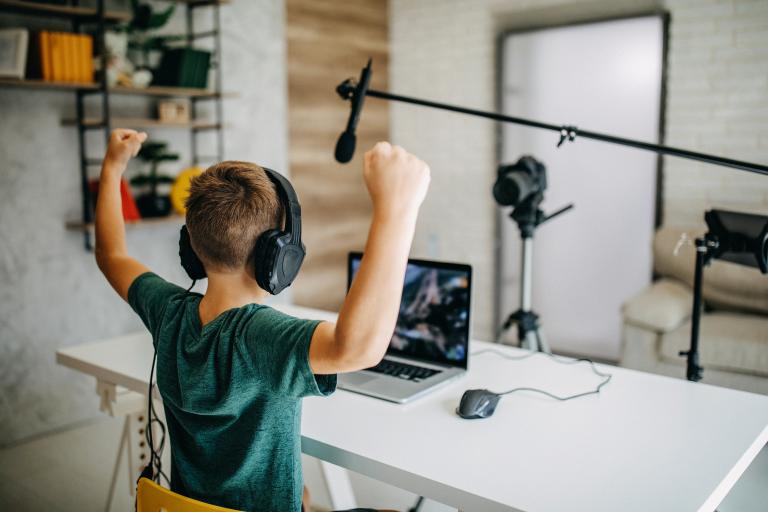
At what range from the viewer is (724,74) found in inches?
141

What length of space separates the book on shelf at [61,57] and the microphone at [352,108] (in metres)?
1.58

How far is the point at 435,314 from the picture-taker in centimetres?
176

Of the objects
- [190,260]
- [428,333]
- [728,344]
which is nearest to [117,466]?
[428,333]

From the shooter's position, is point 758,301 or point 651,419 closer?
point 651,419

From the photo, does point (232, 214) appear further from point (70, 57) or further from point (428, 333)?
point (70, 57)

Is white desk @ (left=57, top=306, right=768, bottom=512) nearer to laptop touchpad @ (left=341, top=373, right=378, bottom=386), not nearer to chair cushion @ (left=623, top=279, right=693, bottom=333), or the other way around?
laptop touchpad @ (left=341, top=373, right=378, bottom=386)

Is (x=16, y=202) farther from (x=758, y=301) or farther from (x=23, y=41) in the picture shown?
(x=758, y=301)

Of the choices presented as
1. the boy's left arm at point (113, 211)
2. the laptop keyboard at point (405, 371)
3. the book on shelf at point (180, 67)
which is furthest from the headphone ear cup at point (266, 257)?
the book on shelf at point (180, 67)

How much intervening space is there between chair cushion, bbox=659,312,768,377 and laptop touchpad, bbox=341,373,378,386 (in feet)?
5.58

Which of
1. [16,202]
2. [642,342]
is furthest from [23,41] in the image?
[642,342]

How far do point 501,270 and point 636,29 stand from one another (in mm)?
1632

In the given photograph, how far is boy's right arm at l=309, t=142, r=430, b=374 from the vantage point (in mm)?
833

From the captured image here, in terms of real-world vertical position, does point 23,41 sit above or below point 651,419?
above

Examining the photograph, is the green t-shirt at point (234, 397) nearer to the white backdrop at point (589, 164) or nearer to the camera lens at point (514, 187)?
the camera lens at point (514, 187)
